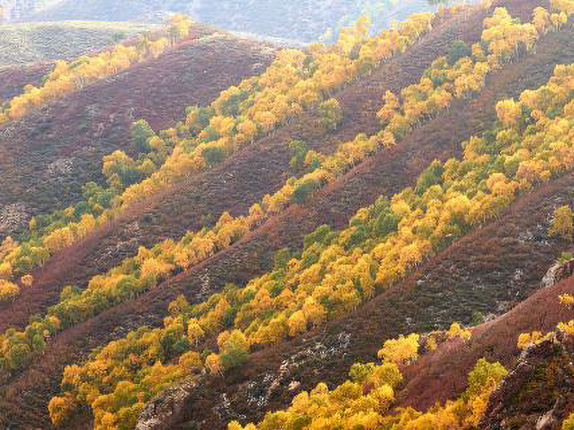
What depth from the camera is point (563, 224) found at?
294ft

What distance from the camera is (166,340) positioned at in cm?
9738

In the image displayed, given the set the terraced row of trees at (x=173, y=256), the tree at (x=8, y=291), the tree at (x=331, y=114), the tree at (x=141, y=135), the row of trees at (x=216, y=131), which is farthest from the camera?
the tree at (x=141, y=135)

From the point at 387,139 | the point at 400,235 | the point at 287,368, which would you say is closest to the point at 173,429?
the point at 287,368

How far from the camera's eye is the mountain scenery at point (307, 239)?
6719 centimetres

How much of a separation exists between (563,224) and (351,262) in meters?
31.0

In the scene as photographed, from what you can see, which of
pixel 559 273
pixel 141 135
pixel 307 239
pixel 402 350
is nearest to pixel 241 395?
pixel 402 350

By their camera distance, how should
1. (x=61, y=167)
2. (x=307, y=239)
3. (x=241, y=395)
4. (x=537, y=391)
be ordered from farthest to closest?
(x=61, y=167)
(x=307, y=239)
(x=241, y=395)
(x=537, y=391)

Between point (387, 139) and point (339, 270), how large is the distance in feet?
171

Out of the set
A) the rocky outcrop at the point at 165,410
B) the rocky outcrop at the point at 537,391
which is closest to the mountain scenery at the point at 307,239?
the rocky outcrop at the point at 537,391

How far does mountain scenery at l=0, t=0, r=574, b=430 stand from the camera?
220 ft

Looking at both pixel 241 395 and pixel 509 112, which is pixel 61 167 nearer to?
pixel 241 395

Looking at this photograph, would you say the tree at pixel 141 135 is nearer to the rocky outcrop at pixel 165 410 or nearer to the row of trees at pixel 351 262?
the row of trees at pixel 351 262

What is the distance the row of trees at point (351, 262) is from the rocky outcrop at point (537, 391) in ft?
90.1

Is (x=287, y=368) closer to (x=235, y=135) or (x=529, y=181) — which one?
(x=529, y=181)
